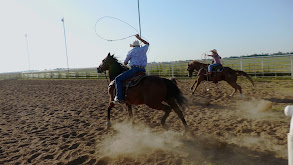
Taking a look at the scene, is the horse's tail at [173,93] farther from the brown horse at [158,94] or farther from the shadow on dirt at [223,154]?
the shadow on dirt at [223,154]

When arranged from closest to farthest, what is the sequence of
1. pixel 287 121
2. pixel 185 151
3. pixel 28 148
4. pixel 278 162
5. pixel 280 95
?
pixel 278 162, pixel 185 151, pixel 28 148, pixel 287 121, pixel 280 95

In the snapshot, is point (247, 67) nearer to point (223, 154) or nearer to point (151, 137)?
point (151, 137)

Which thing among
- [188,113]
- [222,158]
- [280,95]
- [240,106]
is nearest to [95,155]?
[222,158]

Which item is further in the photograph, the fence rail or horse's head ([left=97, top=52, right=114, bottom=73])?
the fence rail

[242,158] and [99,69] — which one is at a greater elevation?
[99,69]

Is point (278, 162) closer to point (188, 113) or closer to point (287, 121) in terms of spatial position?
point (287, 121)

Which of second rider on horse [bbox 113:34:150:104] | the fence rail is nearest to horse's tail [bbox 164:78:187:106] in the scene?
second rider on horse [bbox 113:34:150:104]

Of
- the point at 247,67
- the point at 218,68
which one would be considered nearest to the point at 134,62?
the point at 218,68

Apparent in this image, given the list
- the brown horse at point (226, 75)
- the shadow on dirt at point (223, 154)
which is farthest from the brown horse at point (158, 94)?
the brown horse at point (226, 75)

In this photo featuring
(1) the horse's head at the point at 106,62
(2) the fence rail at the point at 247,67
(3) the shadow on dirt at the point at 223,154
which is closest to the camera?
(3) the shadow on dirt at the point at 223,154

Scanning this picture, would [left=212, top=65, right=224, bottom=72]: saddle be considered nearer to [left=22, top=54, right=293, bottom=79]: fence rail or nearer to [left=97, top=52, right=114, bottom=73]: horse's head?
[left=22, top=54, right=293, bottom=79]: fence rail

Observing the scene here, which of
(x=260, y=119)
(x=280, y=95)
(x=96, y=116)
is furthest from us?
(x=280, y=95)

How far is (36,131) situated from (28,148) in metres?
1.20

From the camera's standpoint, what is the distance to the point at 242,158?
3.30 meters
